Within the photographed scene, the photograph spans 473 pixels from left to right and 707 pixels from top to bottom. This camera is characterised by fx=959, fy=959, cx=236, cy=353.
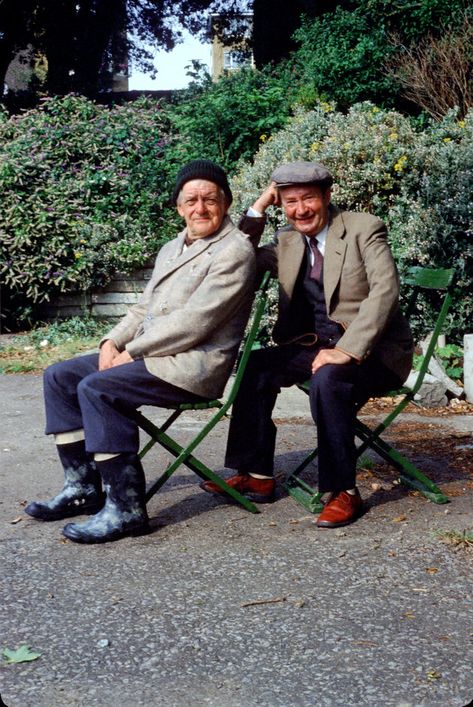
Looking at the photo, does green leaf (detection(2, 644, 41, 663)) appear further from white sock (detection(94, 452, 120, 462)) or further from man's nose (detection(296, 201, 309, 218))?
man's nose (detection(296, 201, 309, 218))

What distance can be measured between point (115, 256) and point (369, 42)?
4715 millimetres

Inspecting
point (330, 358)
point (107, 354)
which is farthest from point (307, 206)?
point (107, 354)

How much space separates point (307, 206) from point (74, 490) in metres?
1.79

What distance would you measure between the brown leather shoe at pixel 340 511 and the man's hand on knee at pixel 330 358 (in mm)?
619

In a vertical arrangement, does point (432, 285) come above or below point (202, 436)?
above

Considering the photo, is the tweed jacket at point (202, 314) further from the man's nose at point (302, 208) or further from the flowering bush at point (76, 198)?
the flowering bush at point (76, 198)

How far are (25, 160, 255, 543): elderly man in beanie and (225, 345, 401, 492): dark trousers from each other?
1.12 feet

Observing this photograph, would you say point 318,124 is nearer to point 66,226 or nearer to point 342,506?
point 66,226

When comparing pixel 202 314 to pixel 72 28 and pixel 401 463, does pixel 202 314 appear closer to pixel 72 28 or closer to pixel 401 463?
pixel 401 463

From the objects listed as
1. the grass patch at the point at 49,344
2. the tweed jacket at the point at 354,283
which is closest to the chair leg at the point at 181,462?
the tweed jacket at the point at 354,283

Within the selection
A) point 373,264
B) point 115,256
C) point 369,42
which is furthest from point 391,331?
point 369,42

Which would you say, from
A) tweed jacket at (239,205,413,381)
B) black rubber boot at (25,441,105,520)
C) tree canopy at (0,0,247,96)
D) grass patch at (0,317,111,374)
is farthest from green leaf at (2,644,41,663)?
tree canopy at (0,0,247,96)

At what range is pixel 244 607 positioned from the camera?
357 centimetres

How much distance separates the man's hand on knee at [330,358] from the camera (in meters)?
4.46
